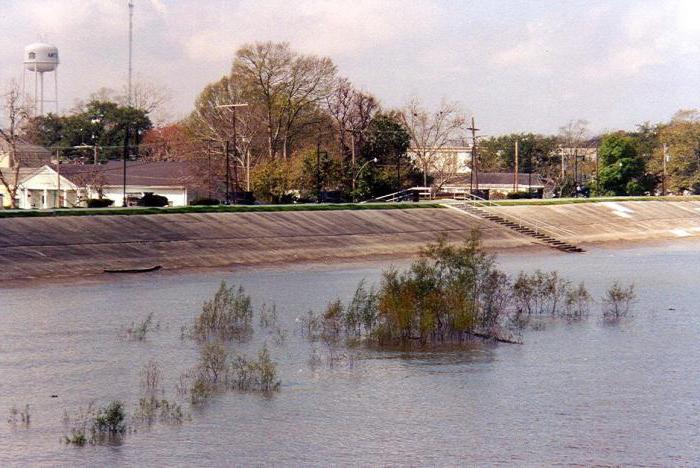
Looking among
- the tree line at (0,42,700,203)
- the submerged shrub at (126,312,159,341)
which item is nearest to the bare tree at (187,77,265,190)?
the tree line at (0,42,700,203)

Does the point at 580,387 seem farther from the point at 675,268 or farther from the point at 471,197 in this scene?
the point at 471,197

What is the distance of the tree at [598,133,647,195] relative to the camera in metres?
133

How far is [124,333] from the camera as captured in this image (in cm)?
3247

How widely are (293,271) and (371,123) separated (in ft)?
196

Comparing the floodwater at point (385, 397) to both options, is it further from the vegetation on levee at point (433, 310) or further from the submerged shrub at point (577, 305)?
the vegetation on levee at point (433, 310)

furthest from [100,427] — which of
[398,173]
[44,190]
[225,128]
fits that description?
[398,173]

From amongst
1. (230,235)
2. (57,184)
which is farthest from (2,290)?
(57,184)

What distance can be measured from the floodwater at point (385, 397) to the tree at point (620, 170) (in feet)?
321

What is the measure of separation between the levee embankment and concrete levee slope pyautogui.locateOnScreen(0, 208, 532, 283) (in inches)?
2.2

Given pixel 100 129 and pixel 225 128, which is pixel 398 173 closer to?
pixel 225 128

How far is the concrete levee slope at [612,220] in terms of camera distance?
87.9m

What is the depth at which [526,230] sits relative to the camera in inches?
3248

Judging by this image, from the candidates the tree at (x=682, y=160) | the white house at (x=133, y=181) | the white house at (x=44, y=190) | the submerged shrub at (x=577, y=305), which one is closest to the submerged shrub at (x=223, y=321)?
the submerged shrub at (x=577, y=305)

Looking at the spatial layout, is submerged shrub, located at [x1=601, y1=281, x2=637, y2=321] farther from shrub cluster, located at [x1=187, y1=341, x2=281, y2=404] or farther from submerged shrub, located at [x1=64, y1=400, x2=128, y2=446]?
submerged shrub, located at [x1=64, y1=400, x2=128, y2=446]
